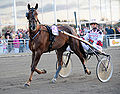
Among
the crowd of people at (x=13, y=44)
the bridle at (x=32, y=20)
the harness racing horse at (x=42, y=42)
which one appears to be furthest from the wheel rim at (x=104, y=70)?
the crowd of people at (x=13, y=44)

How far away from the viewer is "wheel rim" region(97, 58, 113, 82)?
24.1ft

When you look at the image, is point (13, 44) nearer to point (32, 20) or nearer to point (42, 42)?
point (42, 42)

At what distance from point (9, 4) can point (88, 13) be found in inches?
366

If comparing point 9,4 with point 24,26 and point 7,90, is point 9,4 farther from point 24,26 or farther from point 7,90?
point 7,90

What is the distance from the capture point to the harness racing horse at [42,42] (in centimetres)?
696

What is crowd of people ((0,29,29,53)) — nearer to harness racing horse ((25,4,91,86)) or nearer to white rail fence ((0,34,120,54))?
white rail fence ((0,34,120,54))

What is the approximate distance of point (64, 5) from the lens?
1107 inches

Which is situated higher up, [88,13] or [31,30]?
[88,13]

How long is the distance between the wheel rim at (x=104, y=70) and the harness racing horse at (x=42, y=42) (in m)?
0.76

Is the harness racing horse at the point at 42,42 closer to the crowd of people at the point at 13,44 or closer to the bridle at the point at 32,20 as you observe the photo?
the bridle at the point at 32,20

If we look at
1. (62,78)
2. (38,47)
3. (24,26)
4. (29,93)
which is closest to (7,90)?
(29,93)

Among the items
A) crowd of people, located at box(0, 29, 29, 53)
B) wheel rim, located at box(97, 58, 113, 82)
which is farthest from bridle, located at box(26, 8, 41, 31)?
crowd of people, located at box(0, 29, 29, 53)

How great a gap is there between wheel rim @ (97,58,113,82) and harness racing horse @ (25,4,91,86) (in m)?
A: 0.76

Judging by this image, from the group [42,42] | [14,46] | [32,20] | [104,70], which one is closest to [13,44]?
[14,46]
